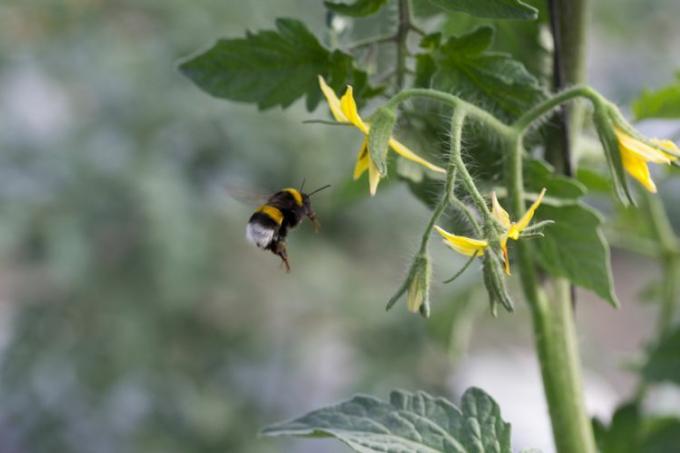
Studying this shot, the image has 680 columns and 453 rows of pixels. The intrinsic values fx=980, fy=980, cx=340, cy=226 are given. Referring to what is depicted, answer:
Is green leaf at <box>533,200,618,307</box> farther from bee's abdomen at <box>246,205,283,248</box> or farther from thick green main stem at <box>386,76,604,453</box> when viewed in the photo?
bee's abdomen at <box>246,205,283,248</box>

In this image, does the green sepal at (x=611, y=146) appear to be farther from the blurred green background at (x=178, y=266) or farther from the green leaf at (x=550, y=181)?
the blurred green background at (x=178, y=266)

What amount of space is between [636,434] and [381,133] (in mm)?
536

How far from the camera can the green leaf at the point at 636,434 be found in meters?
1.07

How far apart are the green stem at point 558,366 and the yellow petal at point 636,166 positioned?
10 cm

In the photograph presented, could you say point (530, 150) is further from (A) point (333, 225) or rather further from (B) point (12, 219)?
(A) point (333, 225)

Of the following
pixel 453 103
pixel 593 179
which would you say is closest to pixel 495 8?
pixel 453 103

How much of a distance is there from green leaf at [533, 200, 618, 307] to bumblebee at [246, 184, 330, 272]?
229 millimetres

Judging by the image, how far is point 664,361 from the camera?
109 cm

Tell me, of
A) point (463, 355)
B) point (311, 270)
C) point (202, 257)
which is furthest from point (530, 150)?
point (311, 270)

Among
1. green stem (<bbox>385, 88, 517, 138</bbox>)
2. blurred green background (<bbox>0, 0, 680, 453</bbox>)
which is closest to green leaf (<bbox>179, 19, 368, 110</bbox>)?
green stem (<bbox>385, 88, 517, 138</bbox>)

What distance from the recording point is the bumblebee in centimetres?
98

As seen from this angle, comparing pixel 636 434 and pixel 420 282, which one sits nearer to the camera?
pixel 420 282

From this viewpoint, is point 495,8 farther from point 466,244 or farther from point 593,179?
point 593,179

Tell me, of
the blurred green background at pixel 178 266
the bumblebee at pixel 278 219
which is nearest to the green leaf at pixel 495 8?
the bumblebee at pixel 278 219
